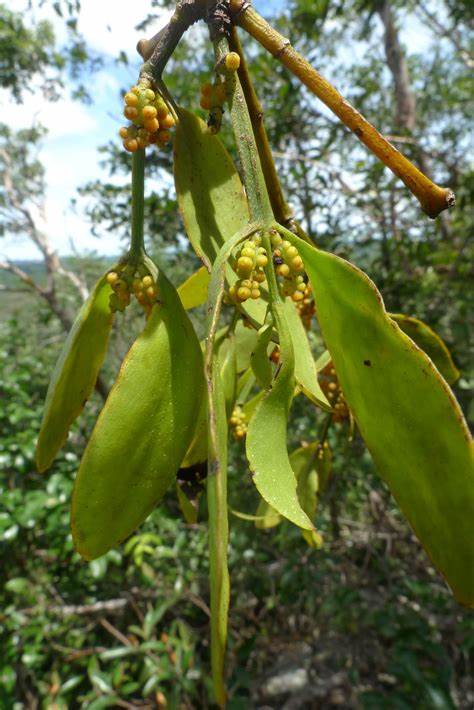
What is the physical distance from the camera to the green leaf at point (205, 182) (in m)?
0.46

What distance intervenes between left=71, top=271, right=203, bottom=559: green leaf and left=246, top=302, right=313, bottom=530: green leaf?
0.07 meters

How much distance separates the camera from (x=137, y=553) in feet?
7.17

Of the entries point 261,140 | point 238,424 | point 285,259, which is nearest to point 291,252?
point 285,259

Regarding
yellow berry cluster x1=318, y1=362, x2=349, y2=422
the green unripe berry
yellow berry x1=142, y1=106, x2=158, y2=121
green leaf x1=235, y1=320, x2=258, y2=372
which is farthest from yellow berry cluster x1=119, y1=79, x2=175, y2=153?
yellow berry cluster x1=318, y1=362, x2=349, y2=422

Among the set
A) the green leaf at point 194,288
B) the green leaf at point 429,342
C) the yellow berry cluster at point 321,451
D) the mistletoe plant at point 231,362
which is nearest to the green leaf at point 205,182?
the mistletoe plant at point 231,362

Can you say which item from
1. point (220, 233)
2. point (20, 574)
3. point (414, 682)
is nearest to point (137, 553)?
Result: point (20, 574)

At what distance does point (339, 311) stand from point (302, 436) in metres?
1.95

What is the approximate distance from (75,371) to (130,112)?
0.20m

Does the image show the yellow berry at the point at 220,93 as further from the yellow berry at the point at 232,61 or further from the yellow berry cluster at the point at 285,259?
the yellow berry cluster at the point at 285,259

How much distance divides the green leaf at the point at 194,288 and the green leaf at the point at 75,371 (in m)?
0.12

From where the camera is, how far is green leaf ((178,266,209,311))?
1.89 feet

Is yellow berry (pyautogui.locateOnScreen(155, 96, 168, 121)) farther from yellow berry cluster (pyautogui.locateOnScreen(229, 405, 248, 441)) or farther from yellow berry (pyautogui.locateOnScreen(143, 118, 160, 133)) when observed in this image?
yellow berry cluster (pyautogui.locateOnScreen(229, 405, 248, 441))

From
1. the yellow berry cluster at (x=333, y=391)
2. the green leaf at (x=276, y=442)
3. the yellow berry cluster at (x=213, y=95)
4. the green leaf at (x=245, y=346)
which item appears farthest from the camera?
the yellow berry cluster at (x=333, y=391)

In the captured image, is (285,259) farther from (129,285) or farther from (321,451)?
(321,451)
